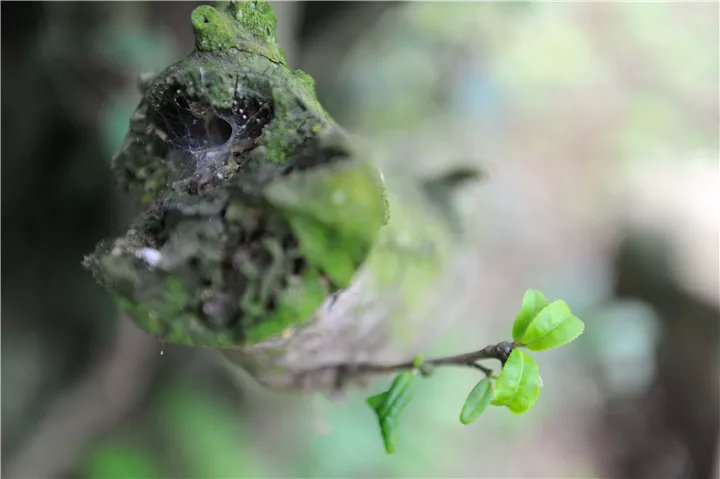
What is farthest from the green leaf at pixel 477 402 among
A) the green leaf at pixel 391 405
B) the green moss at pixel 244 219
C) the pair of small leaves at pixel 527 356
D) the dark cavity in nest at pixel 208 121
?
the dark cavity in nest at pixel 208 121

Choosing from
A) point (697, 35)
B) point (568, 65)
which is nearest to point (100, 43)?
point (568, 65)

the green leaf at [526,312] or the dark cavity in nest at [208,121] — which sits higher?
the dark cavity in nest at [208,121]

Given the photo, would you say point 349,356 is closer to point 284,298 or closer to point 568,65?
point 284,298

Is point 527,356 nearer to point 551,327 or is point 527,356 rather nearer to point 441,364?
point 551,327

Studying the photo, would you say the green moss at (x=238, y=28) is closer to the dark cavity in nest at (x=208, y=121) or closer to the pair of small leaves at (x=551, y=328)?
the dark cavity in nest at (x=208, y=121)

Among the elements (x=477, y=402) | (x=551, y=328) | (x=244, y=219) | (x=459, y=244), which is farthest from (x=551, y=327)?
(x=459, y=244)

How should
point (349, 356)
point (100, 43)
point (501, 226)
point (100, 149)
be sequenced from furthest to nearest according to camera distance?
point (501, 226) → point (100, 149) → point (100, 43) → point (349, 356)

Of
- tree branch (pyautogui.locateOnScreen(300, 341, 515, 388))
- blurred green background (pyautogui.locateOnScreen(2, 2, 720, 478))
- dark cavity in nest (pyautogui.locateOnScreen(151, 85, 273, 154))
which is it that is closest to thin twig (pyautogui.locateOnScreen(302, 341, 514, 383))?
tree branch (pyautogui.locateOnScreen(300, 341, 515, 388))

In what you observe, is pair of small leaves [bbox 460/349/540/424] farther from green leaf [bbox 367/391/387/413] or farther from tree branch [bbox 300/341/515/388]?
green leaf [bbox 367/391/387/413]
